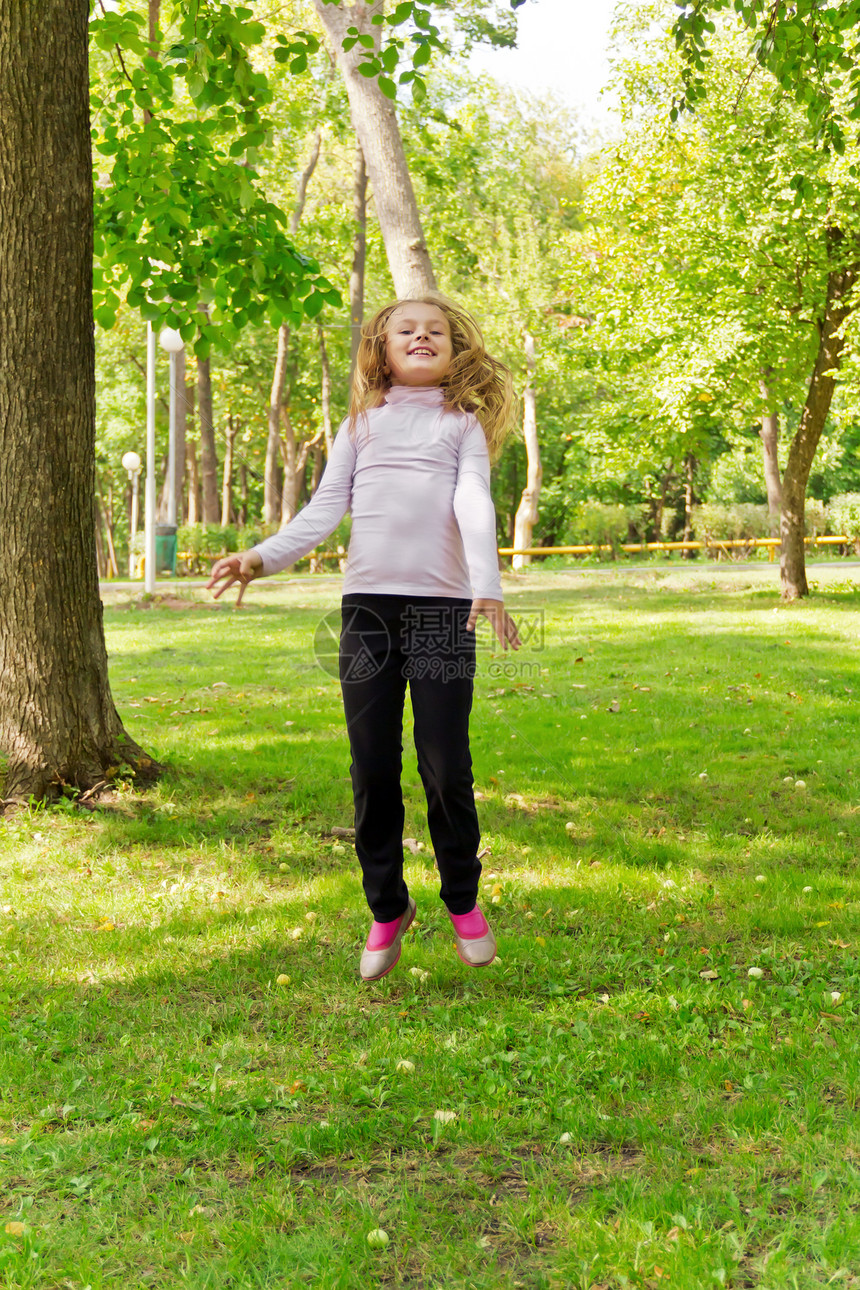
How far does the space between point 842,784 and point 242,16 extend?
5598 millimetres

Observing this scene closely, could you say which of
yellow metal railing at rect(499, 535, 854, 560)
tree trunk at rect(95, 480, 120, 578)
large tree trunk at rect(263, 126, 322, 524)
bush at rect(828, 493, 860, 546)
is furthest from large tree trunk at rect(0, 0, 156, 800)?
tree trunk at rect(95, 480, 120, 578)

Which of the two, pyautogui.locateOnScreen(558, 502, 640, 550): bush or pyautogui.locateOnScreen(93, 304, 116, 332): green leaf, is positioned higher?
pyautogui.locateOnScreen(93, 304, 116, 332): green leaf

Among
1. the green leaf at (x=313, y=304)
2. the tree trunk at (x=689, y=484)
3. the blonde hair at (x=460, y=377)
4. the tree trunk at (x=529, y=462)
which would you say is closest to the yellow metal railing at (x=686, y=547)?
the tree trunk at (x=529, y=462)

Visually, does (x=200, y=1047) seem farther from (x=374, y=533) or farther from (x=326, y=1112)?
(x=374, y=533)

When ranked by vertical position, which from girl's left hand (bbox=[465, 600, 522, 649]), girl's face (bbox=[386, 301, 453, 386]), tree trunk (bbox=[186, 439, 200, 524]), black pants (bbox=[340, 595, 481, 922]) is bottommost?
black pants (bbox=[340, 595, 481, 922])

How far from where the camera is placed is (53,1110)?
9.58 ft

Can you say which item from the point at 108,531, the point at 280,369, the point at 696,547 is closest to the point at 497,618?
the point at 280,369

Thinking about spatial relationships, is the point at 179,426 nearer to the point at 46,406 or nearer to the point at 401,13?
the point at 401,13

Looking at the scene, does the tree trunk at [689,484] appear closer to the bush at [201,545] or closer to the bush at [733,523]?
the bush at [733,523]

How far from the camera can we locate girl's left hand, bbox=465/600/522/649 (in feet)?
10.5

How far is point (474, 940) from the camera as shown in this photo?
145 inches

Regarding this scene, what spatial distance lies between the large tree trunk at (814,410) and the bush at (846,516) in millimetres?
16296

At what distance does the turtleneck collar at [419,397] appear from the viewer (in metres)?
3.63

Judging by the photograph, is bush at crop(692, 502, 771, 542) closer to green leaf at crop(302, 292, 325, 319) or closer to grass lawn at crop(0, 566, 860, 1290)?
grass lawn at crop(0, 566, 860, 1290)
